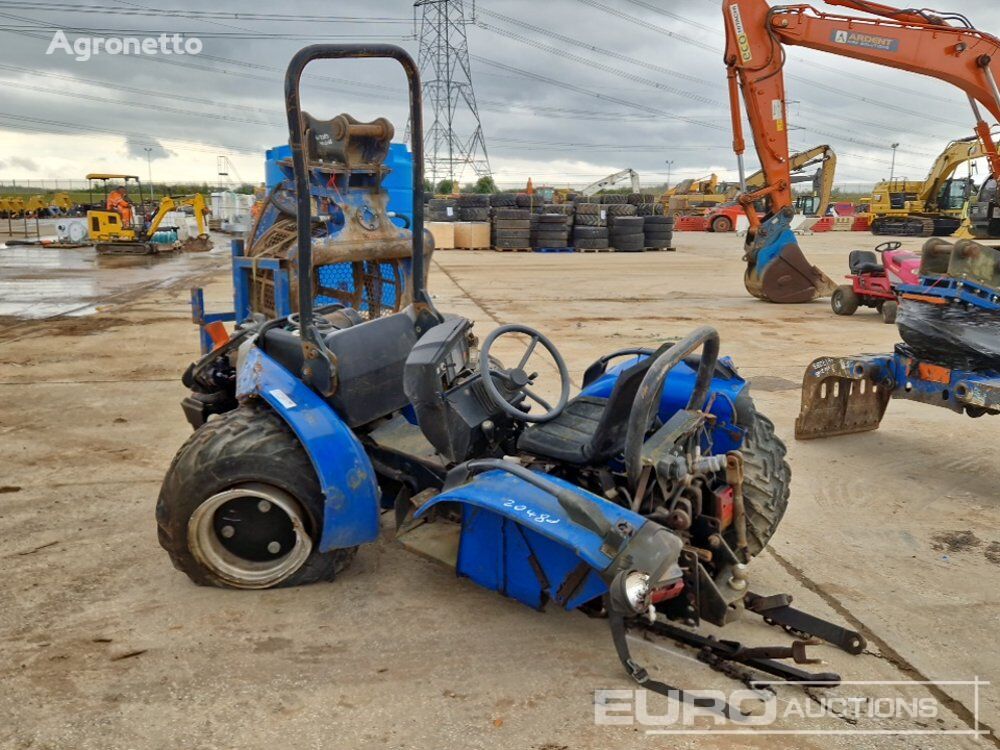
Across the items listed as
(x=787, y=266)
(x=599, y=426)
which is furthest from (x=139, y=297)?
(x=599, y=426)

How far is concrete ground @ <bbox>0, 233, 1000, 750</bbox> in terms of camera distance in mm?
2646

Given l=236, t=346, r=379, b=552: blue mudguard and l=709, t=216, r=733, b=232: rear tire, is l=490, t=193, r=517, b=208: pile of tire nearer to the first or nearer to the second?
l=709, t=216, r=733, b=232: rear tire

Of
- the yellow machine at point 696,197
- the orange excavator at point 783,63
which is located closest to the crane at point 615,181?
the yellow machine at point 696,197

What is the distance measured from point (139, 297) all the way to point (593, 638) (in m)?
12.7

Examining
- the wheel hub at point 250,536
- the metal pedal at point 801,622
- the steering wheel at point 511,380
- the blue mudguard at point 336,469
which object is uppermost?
the steering wheel at point 511,380

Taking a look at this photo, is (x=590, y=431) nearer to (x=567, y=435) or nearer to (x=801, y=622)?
(x=567, y=435)

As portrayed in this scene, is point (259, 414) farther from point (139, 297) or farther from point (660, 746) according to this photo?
point (139, 297)

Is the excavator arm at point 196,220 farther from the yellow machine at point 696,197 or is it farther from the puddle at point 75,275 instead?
the yellow machine at point 696,197

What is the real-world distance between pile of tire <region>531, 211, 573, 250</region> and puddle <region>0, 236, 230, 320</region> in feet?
30.2

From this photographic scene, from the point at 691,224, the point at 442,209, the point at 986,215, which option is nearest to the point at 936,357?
the point at 986,215

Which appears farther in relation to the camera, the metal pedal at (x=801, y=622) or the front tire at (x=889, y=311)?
the front tire at (x=889, y=311)

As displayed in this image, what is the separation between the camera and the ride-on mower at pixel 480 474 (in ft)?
9.32

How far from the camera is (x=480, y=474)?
316cm

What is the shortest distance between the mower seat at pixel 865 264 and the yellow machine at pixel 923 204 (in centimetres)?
1792
